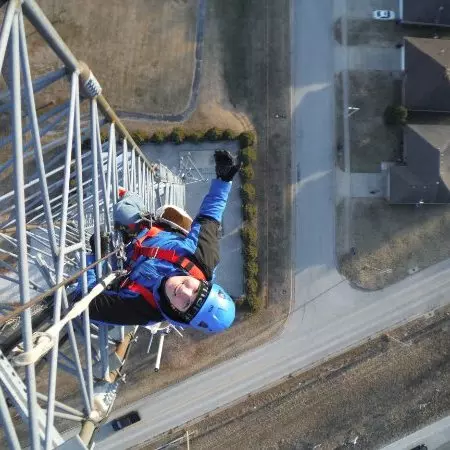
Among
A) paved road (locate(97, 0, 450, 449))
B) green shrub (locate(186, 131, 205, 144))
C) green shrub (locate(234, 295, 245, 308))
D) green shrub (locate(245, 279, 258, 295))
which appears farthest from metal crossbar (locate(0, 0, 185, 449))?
paved road (locate(97, 0, 450, 449))

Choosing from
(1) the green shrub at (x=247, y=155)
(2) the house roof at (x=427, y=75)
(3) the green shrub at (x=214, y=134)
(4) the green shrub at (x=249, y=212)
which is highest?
(2) the house roof at (x=427, y=75)

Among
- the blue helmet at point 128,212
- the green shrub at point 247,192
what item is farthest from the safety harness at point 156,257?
the green shrub at point 247,192

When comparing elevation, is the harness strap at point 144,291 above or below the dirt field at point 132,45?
below

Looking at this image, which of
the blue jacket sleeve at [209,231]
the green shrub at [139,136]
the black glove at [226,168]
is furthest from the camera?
the green shrub at [139,136]

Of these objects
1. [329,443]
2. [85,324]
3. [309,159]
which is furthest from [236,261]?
[85,324]

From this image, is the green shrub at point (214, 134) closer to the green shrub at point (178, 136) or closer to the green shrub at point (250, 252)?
the green shrub at point (178, 136)

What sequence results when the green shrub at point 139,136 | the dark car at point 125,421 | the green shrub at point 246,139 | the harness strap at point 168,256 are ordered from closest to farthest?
the harness strap at point 168,256 → the dark car at point 125,421 → the green shrub at point 139,136 → the green shrub at point 246,139

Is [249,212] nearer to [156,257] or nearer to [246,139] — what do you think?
[246,139]
